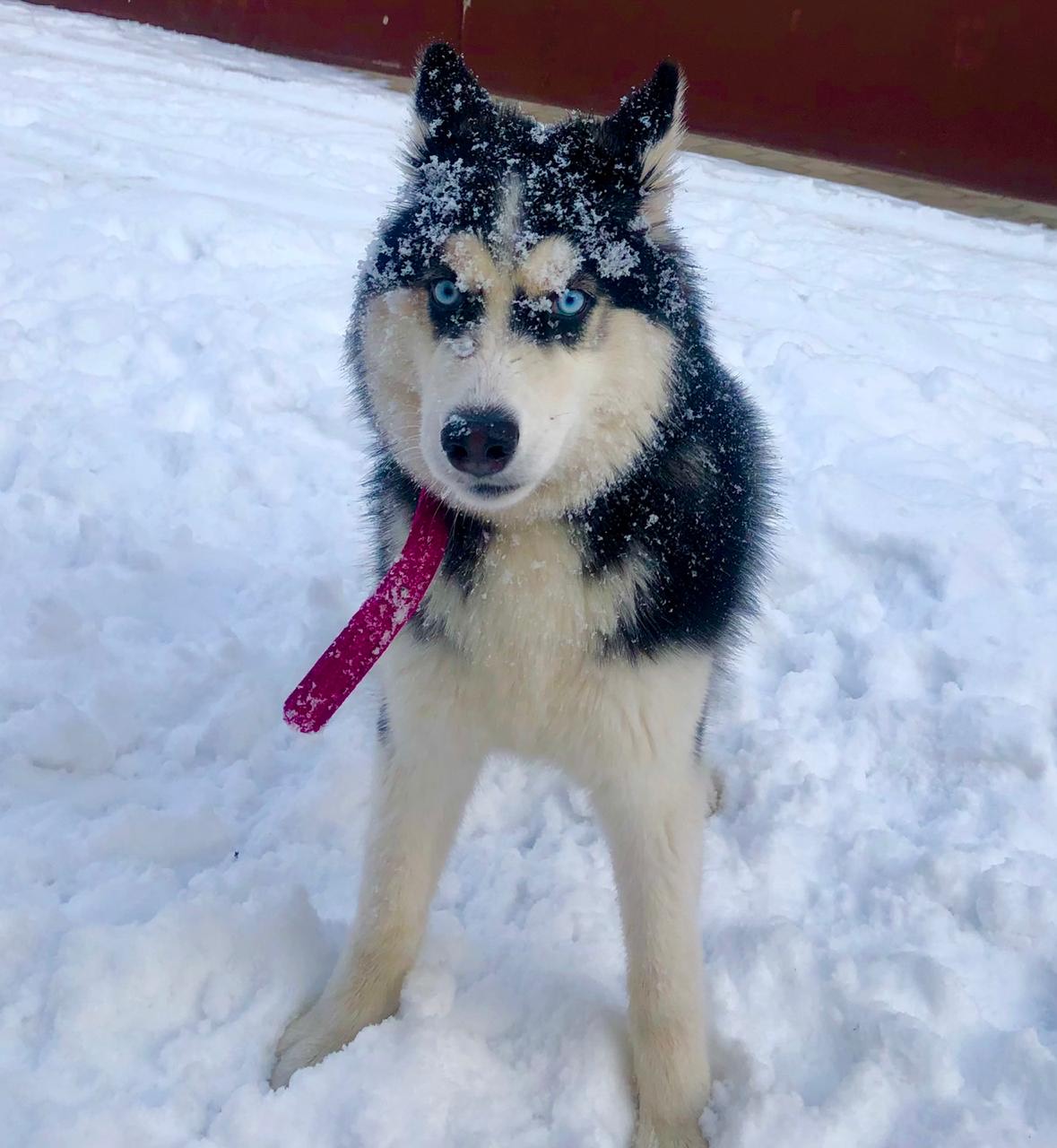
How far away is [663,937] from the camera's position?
2.01 meters

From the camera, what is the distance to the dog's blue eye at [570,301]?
179 cm

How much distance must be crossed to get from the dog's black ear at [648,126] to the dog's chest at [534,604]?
2.25ft

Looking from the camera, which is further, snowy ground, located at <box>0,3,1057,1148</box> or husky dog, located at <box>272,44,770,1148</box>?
snowy ground, located at <box>0,3,1057,1148</box>

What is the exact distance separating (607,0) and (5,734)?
808 centimetres

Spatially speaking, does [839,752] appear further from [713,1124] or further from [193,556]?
[193,556]

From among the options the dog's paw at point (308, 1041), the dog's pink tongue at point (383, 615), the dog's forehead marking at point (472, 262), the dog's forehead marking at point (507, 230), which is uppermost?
the dog's forehead marking at point (507, 230)

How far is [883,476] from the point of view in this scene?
3932 mm

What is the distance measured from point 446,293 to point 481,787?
142 cm

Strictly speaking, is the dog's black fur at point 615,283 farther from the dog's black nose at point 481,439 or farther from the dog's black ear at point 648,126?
the dog's black nose at point 481,439

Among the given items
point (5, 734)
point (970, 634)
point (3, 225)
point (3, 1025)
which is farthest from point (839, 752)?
point (3, 225)

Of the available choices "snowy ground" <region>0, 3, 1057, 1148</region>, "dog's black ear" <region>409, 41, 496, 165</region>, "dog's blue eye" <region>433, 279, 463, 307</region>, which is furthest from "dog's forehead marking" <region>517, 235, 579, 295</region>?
"snowy ground" <region>0, 3, 1057, 1148</region>

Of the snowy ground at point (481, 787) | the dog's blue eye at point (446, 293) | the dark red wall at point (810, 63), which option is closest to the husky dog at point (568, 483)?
the dog's blue eye at point (446, 293)

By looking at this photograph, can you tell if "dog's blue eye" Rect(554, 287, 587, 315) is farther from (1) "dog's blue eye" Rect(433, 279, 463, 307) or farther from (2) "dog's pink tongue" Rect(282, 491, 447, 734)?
(2) "dog's pink tongue" Rect(282, 491, 447, 734)

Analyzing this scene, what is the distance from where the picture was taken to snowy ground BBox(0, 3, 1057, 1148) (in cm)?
Answer: 198
